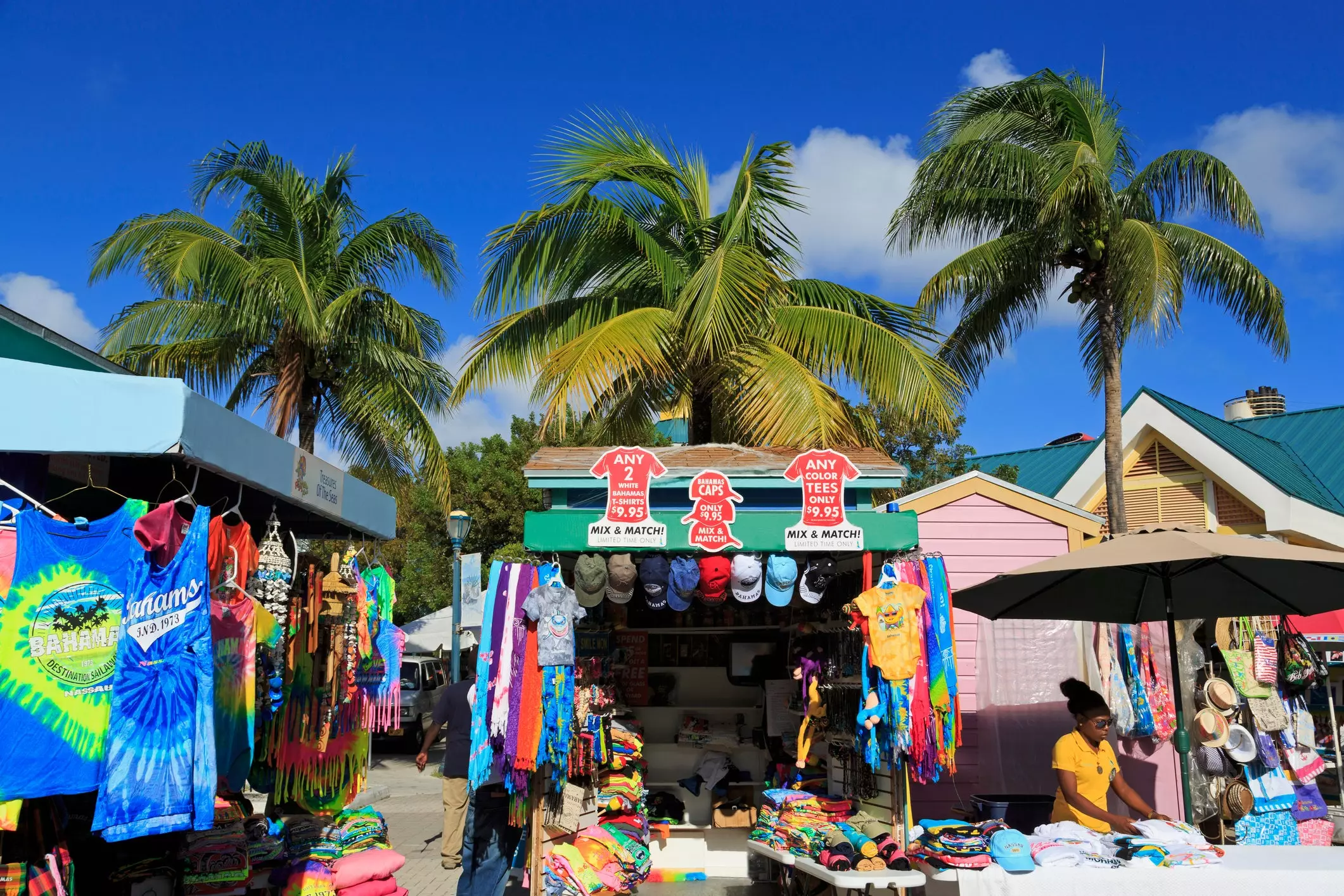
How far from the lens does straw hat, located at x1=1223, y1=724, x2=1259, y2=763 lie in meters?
9.01

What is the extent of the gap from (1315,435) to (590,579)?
72.0 ft

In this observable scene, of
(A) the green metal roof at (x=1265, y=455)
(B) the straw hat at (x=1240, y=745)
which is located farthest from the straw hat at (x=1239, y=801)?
(A) the green metal roof at (x=1265, y=455)

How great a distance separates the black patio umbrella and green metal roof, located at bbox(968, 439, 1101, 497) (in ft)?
52.9

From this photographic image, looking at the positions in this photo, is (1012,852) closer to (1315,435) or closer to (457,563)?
(457,563)

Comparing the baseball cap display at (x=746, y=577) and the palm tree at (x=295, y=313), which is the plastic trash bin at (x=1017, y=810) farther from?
the palm tree at (x=295, y=313)

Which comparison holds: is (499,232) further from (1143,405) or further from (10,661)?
(1143,405)

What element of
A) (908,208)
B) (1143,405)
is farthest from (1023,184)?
(1143,405)

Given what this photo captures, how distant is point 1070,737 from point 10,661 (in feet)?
19.2

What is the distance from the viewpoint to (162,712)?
176 inches

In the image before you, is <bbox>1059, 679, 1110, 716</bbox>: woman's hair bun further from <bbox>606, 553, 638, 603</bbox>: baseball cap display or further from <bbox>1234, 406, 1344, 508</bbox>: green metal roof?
<bbox>1234, 406, 1344, 508</bbox>: green metal roof

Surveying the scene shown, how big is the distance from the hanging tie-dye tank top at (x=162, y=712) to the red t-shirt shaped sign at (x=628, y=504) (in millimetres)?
3062

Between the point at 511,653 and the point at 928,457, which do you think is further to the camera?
the point at 928,457

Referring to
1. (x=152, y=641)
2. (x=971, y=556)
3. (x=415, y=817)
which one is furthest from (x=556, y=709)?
(x=415, y=817)

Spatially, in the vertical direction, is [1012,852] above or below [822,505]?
below
